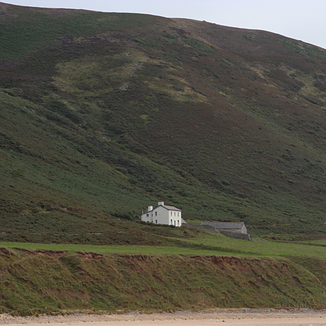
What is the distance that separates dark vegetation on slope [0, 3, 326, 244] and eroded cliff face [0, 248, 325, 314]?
12.8 m

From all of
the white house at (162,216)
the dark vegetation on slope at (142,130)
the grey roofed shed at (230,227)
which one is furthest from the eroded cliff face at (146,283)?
the grey roofed shed at (230,227)

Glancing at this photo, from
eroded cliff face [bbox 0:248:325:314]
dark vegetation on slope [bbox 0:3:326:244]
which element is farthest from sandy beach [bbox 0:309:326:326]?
dark vegetation on slope [bbox 0:3:326:244]

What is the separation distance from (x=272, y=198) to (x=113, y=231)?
6397 cm

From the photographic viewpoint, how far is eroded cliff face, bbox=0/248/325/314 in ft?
90.9

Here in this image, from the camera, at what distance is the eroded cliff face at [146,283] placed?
27.7 meters

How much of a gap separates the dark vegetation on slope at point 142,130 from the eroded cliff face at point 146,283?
12778mm

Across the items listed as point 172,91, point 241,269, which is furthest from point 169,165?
point 241,269

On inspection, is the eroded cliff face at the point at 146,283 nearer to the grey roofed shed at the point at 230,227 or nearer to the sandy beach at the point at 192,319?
the sandy beach at the point at 192,319

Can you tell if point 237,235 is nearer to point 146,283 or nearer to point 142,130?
point 146,283

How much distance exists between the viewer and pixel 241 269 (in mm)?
38344

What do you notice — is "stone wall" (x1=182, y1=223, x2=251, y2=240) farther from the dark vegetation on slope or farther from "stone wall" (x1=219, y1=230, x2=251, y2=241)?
the dark vegetation on slope

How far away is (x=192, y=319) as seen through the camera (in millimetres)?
29953

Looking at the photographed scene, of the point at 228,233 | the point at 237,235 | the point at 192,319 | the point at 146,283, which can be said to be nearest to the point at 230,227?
the point at 228,233

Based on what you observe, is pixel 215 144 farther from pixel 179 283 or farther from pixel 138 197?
pixel 179 283
